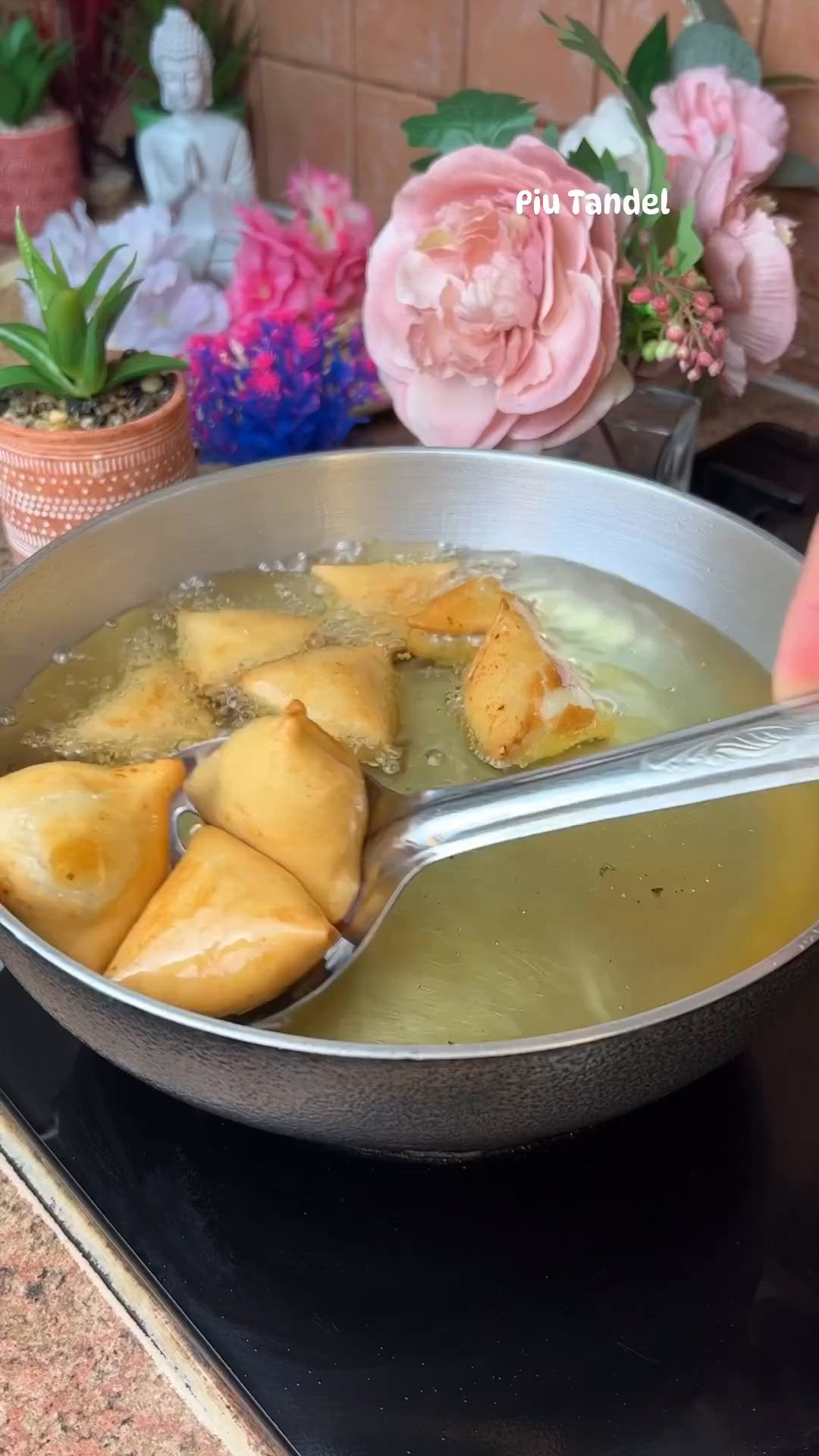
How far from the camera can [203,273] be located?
0.92 m

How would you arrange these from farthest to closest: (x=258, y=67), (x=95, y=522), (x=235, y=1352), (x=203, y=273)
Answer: (x=258, y=67) → (x=203, y=273) → (x=95, y=522) → (x=235, y=1352)

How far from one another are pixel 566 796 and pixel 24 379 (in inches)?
14.6

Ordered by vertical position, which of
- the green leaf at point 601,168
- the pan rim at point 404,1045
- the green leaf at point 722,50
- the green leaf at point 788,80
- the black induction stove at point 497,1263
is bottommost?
the black induction stove at point 497,1263

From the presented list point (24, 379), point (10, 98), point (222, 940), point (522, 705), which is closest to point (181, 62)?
point (10, 98)

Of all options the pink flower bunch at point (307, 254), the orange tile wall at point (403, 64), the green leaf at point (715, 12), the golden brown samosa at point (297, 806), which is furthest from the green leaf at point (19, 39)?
the golden brown samosa at point (297, 806)

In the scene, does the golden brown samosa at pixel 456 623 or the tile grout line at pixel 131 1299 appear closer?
the tile grout line at pixel 131 1299

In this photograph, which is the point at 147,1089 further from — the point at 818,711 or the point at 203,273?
the point at 203,273

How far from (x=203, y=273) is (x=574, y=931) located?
2.26 feet

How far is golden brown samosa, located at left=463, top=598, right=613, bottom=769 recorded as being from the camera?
0.49 metres

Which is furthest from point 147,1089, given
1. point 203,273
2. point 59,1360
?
point 203,273

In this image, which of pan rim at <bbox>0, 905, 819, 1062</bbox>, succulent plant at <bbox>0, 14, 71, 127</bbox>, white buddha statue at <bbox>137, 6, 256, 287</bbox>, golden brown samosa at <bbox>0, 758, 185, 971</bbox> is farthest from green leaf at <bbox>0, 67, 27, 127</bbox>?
pan rim at <bbox>0, 905, 819, 1062</bbox>

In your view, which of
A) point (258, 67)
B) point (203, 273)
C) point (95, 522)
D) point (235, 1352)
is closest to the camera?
point (235, 1352)

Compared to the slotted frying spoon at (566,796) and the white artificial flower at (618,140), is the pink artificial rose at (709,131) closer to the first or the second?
the white artificial flower at (618,140)

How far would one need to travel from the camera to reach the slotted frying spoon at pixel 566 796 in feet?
1.28
